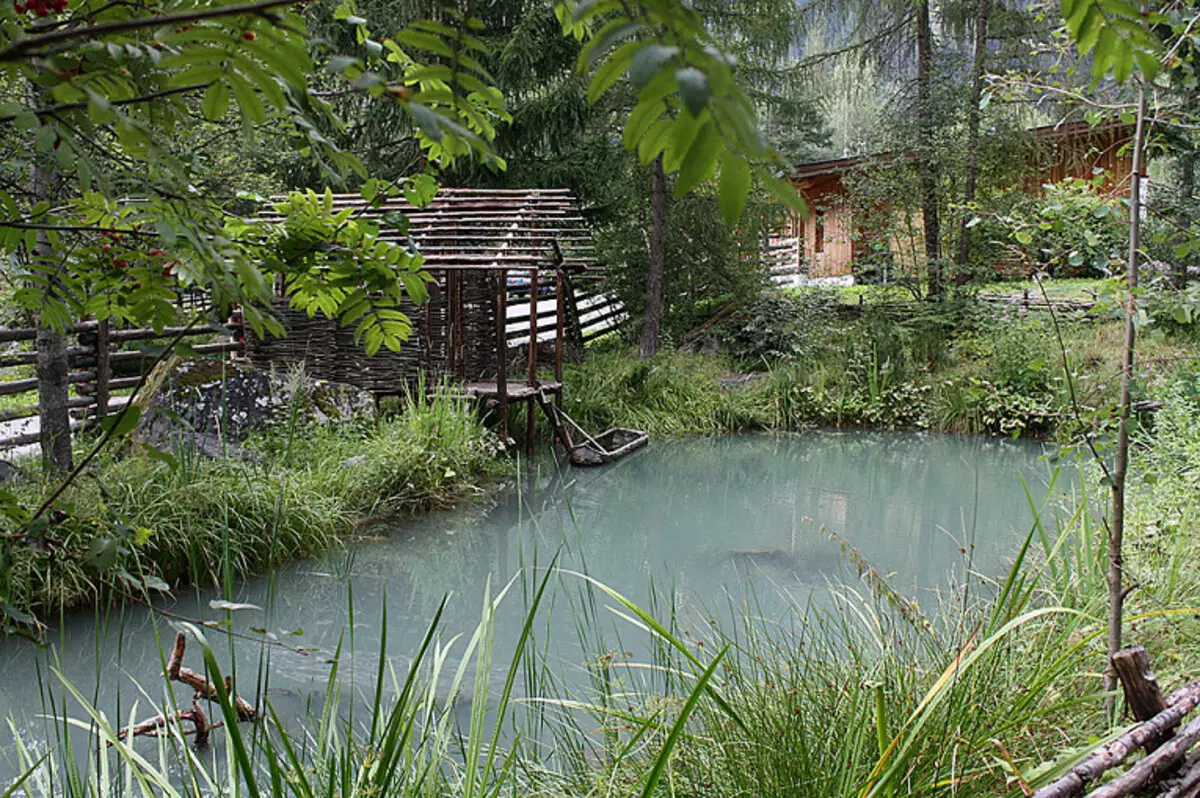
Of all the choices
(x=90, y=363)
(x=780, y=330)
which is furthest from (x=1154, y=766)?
(x=780, y=330)

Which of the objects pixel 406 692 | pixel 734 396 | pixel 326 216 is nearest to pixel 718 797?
pixel 406 692

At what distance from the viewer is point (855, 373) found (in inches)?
407

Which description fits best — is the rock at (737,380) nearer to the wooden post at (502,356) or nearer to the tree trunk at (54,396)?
the wooden post at (502,356)

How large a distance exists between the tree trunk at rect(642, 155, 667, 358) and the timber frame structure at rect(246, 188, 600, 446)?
2.50 metres

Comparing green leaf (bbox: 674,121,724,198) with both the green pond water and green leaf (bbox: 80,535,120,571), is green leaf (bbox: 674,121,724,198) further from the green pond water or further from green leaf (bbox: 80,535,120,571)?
the green pond water

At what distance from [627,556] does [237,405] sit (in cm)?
306

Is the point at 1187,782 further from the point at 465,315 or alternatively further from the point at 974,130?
the point at 974,130

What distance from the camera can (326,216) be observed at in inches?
60.6

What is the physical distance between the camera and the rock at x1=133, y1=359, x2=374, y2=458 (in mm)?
6570

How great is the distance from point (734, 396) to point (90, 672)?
280 inches

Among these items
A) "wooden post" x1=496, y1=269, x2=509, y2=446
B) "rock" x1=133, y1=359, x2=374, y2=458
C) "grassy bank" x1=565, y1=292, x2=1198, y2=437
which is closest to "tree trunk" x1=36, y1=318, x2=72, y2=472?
"rock" x1=133, y1=359, x2=374, y2=458

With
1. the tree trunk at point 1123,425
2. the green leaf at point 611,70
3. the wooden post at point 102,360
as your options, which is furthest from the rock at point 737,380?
the green leaf at point 611,70

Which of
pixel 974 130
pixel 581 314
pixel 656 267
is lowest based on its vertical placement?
pixel 581 314

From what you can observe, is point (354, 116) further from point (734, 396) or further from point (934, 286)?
point (934, 286)
